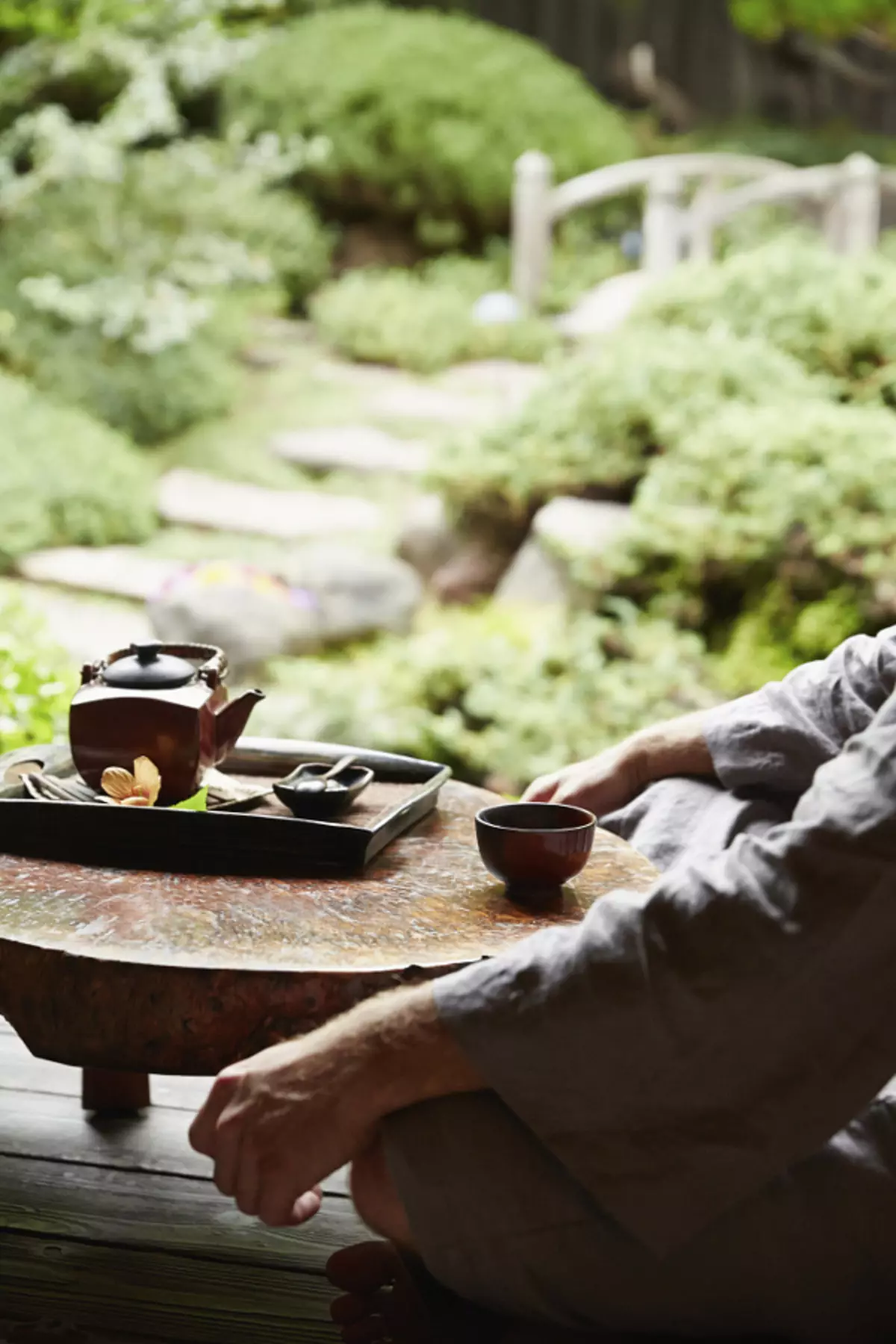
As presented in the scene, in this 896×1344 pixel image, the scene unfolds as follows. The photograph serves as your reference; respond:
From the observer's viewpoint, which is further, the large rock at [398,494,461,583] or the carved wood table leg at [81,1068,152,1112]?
the large rock at [398,494,461,583]

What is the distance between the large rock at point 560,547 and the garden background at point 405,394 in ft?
0.05

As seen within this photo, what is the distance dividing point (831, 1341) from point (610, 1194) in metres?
0.29

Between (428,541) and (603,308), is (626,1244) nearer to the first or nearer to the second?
(428,541)

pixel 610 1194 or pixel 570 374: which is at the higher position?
pixel 610 1194

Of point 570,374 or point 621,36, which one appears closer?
point 570,374

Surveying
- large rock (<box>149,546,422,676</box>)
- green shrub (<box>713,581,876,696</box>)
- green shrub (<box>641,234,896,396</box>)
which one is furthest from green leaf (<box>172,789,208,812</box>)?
green shrub (<box>641,234,896,396</box>)

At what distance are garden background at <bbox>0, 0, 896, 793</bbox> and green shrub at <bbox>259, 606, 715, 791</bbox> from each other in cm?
1

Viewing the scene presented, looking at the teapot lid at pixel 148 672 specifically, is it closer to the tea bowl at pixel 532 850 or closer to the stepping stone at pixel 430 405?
the tea bowl at pixel 532 850

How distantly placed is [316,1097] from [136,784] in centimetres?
74

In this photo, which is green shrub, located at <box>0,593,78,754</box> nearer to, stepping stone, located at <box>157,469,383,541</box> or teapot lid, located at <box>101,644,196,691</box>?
teapot lid, located at <box>101,644,196,691</box>

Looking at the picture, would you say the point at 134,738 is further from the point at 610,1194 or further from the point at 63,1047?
the point at 610,1194

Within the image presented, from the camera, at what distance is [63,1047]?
1780mm

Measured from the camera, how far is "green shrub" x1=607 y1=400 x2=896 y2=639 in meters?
4.78

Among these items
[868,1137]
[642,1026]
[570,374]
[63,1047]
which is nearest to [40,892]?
[63,1047]
